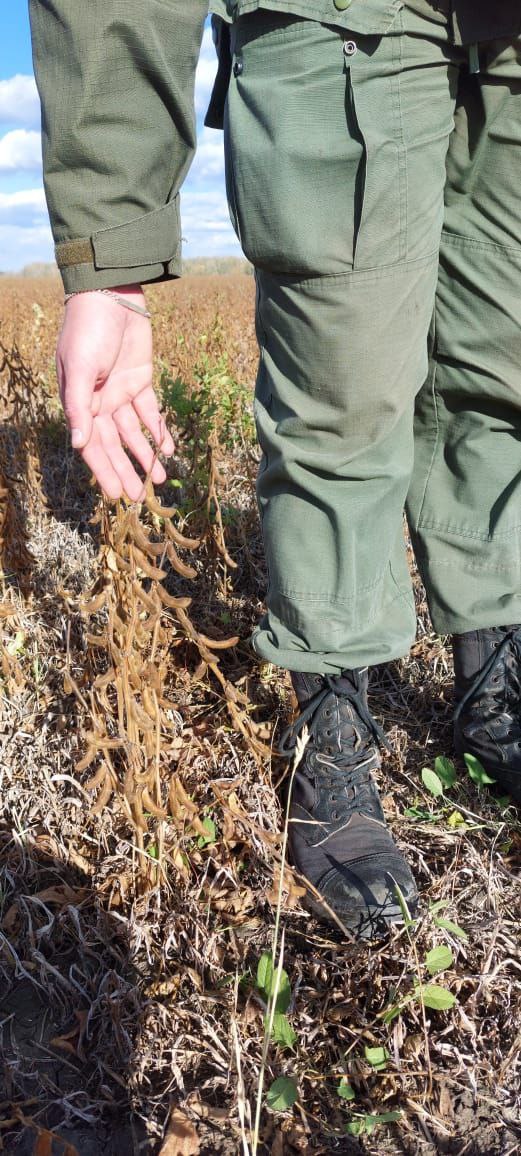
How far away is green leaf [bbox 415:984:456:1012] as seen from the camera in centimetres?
108

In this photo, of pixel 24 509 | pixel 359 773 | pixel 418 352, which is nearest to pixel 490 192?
pixel 418 352

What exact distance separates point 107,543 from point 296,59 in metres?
0.76

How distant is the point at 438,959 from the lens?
1116 mm

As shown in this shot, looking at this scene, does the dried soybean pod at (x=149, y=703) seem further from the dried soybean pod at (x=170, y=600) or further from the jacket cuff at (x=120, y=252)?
the jacket cuff at (x=120, y=252)

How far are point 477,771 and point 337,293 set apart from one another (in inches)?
38.1

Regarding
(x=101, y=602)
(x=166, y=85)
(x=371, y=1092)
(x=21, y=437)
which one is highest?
(x=166, y=85)

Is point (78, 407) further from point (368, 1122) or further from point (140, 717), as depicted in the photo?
point (368, 1122)

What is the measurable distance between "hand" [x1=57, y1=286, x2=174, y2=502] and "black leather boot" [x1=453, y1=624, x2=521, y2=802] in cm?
77

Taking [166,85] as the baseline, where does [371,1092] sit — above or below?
below

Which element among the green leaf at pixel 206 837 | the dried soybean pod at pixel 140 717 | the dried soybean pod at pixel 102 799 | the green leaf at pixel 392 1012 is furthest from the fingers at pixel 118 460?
the green leaf at pixel 392 1012

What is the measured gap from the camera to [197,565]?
2.26m

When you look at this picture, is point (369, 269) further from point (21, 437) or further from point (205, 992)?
point (21, 437)

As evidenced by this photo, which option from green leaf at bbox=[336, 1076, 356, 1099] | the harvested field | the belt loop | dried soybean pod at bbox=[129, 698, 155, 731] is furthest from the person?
dried soybean pod at bbox=[129, 698, 155, 731]

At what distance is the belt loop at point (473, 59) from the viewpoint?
1201 millimetres
